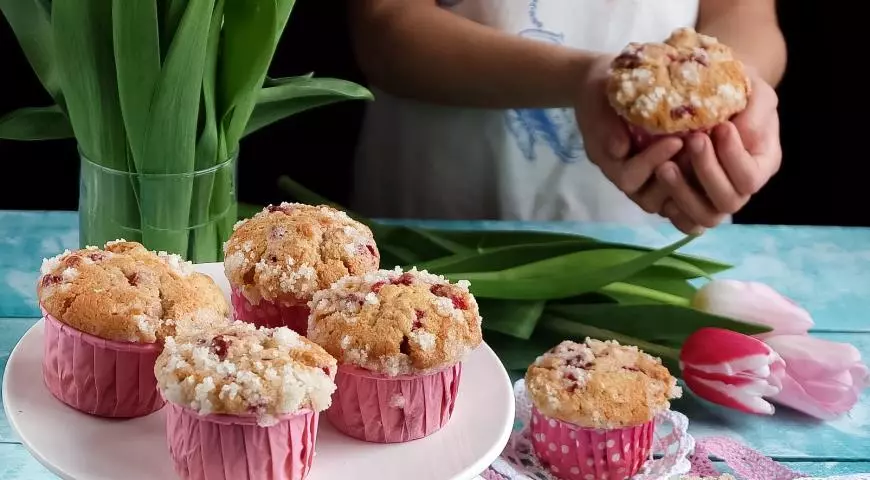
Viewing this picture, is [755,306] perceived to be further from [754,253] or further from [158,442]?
[158,442]

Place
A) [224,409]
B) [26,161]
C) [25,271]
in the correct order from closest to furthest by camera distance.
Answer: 1. [224,409]
2. [25,271]
3. [26,161]

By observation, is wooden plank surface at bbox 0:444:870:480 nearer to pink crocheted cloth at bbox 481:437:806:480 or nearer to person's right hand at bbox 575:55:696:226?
pink crocheted cloth at bbox 481:437:806:480

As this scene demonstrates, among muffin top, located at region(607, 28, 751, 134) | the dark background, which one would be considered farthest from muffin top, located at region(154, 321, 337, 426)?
A: the dark background

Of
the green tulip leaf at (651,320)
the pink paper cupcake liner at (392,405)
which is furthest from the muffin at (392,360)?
the green tulip leaf at (651,320)

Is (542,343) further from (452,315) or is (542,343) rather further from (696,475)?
(452,315)

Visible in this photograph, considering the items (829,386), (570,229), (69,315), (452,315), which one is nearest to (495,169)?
(570,229)

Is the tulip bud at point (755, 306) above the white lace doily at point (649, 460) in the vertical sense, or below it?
above

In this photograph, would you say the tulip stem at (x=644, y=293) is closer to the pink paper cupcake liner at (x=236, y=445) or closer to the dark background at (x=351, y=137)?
the pink paper cupcake liner at (x=236, y=445)
